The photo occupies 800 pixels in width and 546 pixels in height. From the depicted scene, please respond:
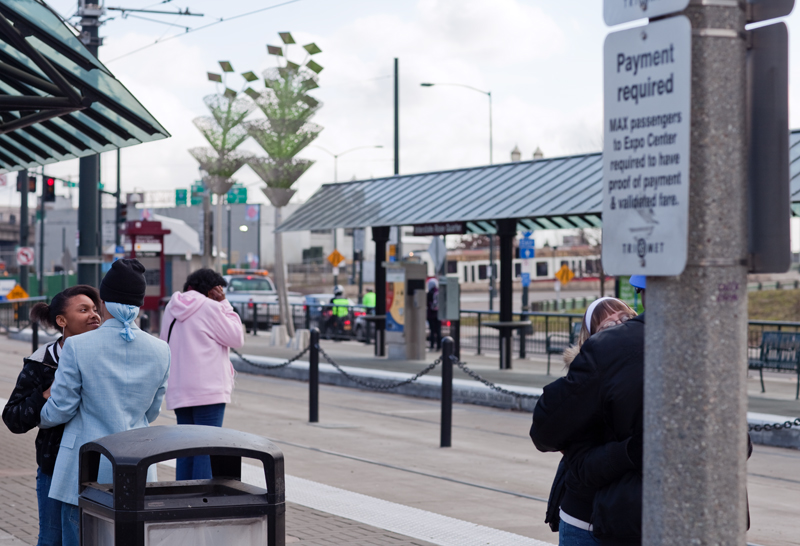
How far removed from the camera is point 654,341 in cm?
248

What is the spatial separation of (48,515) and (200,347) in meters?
2.72

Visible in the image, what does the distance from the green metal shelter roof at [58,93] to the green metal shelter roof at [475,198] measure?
7.90 m

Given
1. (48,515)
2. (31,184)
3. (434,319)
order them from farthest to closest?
(31,184)
(434,319)
(48,515)

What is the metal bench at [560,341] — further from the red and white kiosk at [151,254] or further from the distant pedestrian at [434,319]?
the red and white kiosk at [151,254]

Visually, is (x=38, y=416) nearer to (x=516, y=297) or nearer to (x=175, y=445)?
(x=175, y=445)

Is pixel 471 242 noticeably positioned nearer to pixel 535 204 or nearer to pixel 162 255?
pixel 162 255

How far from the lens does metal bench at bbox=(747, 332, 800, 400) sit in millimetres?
15477

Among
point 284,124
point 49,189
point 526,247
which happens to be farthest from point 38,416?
point 526,247

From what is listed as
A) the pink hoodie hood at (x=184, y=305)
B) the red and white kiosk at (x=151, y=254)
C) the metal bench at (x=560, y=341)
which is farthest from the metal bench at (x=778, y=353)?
the red and white kiosk at (x=151, y=254)

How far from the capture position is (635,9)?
2.58 metres

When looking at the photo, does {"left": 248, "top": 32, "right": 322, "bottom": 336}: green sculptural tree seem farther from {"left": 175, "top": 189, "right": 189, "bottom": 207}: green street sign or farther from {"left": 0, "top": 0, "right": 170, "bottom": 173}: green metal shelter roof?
{"left": 175, "top": 189, "right": 189, "bottom": 207}: green street sign

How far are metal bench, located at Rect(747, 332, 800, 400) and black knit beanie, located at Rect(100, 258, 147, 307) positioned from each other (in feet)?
41.5

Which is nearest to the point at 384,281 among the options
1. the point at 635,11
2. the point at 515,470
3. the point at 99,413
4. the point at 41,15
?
the point at 515,470

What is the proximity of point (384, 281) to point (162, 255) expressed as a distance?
32.4ft
